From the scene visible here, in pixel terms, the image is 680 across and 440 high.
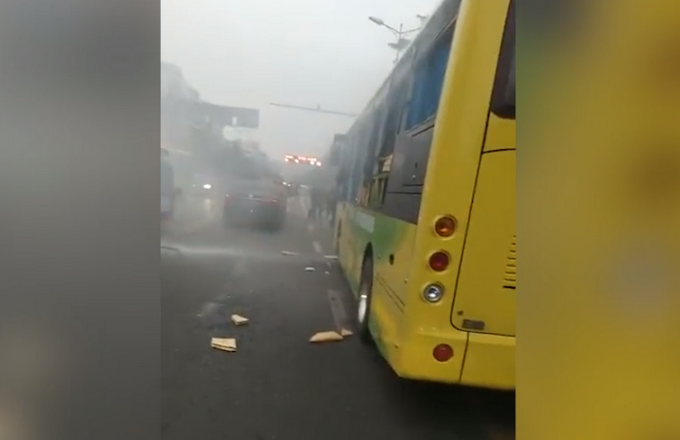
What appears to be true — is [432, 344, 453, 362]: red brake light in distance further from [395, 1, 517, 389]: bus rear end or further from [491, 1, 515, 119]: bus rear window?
[491, 1, 515, 119]: bus rear window

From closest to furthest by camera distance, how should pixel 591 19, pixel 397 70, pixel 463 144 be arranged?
1. pixel 591 19
2. pixel 463 144
3. pixel 397 70

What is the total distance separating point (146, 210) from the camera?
3.58 ft

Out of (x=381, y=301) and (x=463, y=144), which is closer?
(x=463, y=144)

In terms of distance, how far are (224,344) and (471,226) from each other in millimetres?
467

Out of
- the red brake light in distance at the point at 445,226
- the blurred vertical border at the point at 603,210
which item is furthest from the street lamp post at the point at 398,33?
the red brake light in distance at the point at 445,226

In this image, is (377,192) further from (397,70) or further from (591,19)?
(591,19)

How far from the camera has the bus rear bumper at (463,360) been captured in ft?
3.50

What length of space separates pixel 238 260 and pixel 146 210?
18 cm

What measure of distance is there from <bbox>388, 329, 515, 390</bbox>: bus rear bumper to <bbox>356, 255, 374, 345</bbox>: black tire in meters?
0.07

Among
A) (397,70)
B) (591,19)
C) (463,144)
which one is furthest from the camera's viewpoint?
(397,70)

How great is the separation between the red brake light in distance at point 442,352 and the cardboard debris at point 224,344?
0.35 meters

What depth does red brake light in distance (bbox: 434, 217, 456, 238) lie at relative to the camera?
1.07 metres

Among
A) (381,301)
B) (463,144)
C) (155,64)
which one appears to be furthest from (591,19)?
(155,64)

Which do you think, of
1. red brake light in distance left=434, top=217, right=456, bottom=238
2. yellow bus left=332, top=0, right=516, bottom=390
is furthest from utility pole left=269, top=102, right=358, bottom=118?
red brake light in distance left=434, top=217, right=456, bottom=238
